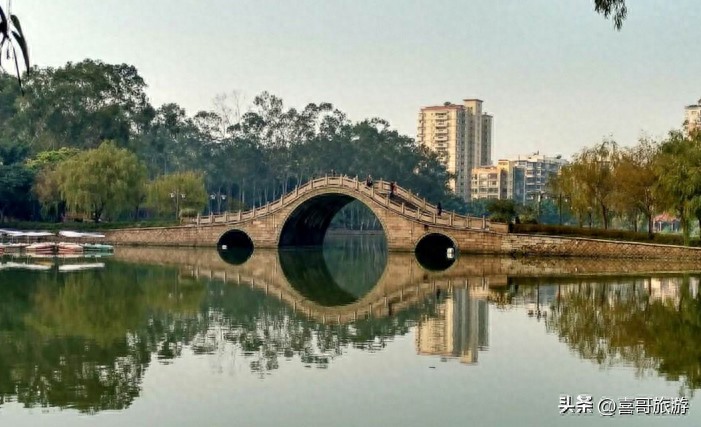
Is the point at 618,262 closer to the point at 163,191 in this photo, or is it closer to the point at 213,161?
the point at 163,191

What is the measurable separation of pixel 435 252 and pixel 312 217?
842cm

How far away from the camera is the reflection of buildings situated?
53.2ft

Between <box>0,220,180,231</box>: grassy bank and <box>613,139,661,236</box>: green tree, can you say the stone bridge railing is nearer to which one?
<box>0,220,180,231</box>: grassy bank

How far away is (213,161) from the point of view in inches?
3061

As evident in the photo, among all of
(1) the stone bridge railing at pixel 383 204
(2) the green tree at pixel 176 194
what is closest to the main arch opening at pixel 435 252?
(1) the stone bridge railing at pixel 383 204

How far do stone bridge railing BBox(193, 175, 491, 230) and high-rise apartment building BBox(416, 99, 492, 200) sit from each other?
78980 mm

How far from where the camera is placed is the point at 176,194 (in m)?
53.2

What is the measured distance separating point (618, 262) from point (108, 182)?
1102 inches

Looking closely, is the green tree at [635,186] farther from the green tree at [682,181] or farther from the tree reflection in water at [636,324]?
the tree reflection in water at [636,324]

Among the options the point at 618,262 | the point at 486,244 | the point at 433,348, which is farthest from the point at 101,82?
the point at 433,348

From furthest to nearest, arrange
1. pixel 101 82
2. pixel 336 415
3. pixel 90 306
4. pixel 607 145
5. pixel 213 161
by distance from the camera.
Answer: pixel 213 161 < pixel 101 82 < pixel 607 145 < pixel 90 306 < pixel 336 415

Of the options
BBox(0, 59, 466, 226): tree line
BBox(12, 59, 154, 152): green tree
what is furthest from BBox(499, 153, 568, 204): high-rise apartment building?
BBox(12, 59, 154, 152): green tree

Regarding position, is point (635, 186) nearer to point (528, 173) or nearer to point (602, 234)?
point (602, 234)

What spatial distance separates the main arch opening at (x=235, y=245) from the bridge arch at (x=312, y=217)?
2.38 m
